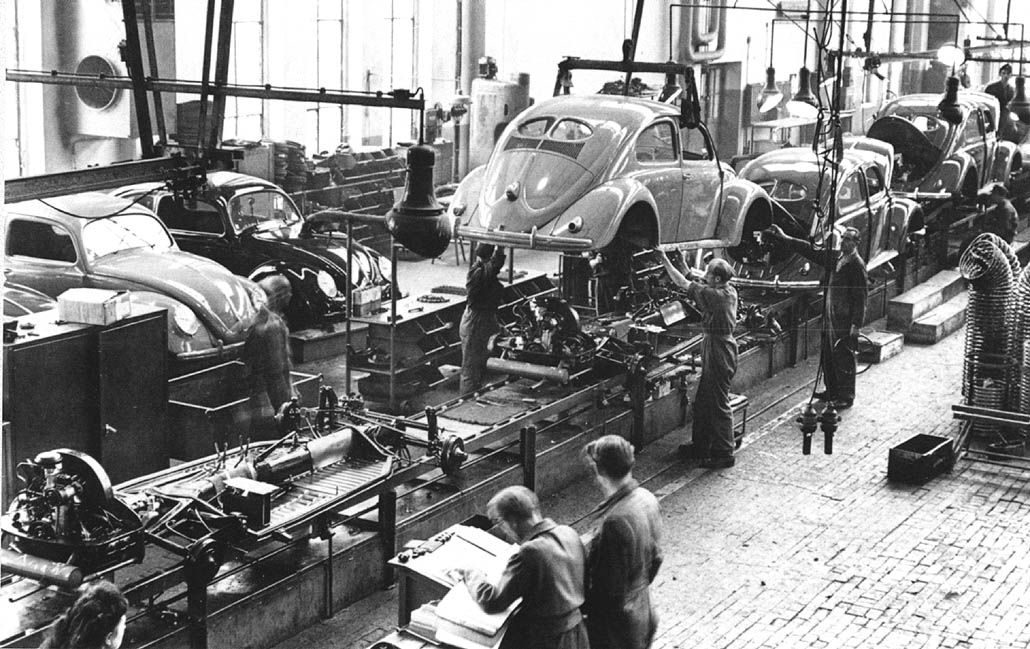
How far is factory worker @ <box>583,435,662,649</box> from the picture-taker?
652 cm

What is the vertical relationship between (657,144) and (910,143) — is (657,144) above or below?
above

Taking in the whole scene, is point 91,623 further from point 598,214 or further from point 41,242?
point 41,242

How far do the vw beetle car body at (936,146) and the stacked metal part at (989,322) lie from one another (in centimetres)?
770

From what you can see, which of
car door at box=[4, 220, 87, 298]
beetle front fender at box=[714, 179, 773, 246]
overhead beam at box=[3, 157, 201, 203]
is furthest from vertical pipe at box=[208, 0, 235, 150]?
beetle front fender at box=[714, 179, 773, 246]

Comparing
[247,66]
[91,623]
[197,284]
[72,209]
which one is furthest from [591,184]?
[247,66]

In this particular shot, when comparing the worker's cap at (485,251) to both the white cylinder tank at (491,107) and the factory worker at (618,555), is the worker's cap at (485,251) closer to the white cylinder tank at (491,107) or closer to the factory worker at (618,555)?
the factory worker at (618,555)

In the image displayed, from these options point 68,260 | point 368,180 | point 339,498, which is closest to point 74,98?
point 368,180

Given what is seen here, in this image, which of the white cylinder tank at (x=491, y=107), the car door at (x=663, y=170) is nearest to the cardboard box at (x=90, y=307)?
the car door at (x=663, y=170)

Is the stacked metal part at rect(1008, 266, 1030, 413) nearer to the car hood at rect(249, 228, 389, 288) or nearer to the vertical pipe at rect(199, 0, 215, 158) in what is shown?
the car hood at rect(249, 228, 389, 288)

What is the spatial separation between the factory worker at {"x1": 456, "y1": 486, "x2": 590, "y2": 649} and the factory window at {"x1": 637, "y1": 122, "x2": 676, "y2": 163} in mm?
6890

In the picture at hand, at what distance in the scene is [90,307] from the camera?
1023 centimetres

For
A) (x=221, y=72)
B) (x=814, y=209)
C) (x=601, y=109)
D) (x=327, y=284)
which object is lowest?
(x=327, y=284)

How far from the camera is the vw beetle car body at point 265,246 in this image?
49.1ft

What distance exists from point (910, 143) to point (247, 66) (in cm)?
993
